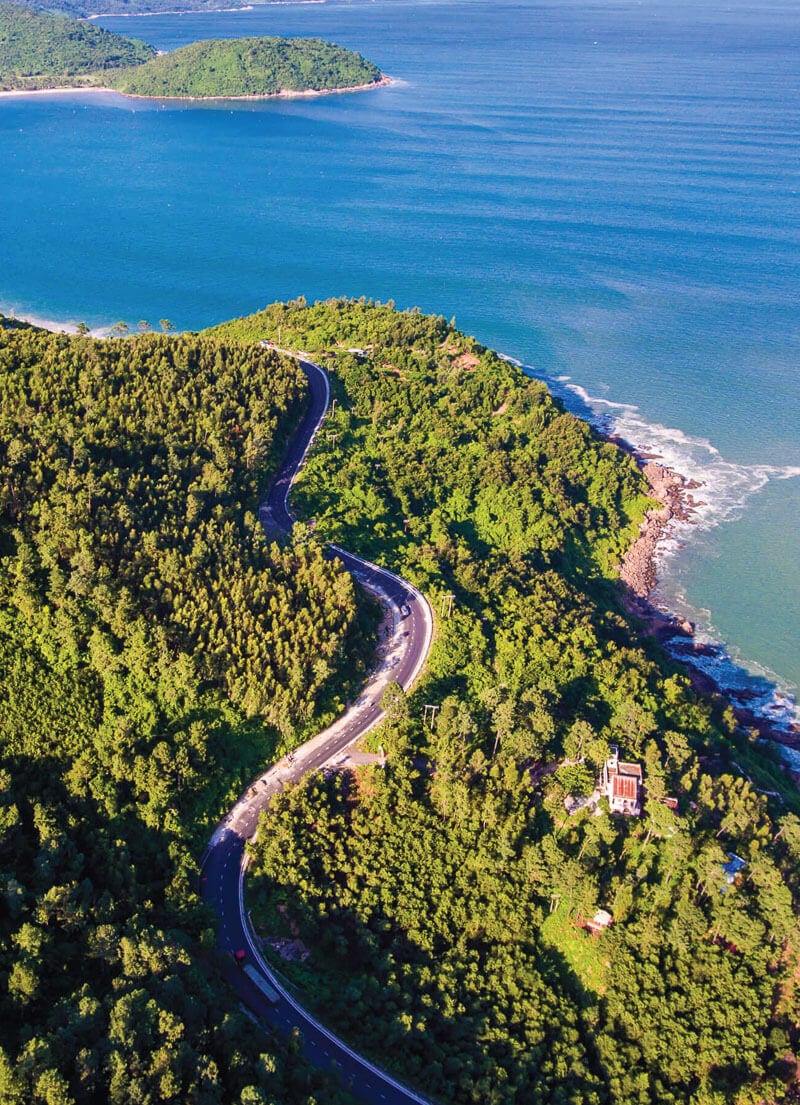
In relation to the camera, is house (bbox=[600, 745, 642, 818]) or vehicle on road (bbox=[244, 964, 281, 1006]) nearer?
vehicle on road (bbox=[244, 964, 281, 1006])

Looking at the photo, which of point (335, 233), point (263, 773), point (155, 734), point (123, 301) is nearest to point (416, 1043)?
point (263, 773)

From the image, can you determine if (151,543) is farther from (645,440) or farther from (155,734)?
(645,440)

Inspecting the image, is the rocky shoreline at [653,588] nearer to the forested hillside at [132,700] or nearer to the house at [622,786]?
the house at [622,786]

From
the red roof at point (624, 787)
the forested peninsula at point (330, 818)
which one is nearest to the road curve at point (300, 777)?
the forested peninsula at point (330, 818)

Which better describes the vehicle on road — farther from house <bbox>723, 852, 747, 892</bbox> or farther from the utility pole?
house <bbox>723, 852, 747, 892</bbox>

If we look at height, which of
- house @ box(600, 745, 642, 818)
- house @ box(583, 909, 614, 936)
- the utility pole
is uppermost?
the utility pole

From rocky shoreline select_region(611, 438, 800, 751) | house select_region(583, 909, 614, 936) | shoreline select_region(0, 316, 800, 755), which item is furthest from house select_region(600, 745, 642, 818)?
rocky shoreline select_region(611, 438, 800, 751)

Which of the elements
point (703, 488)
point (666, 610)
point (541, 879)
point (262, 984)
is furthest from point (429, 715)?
point (703, 488)
